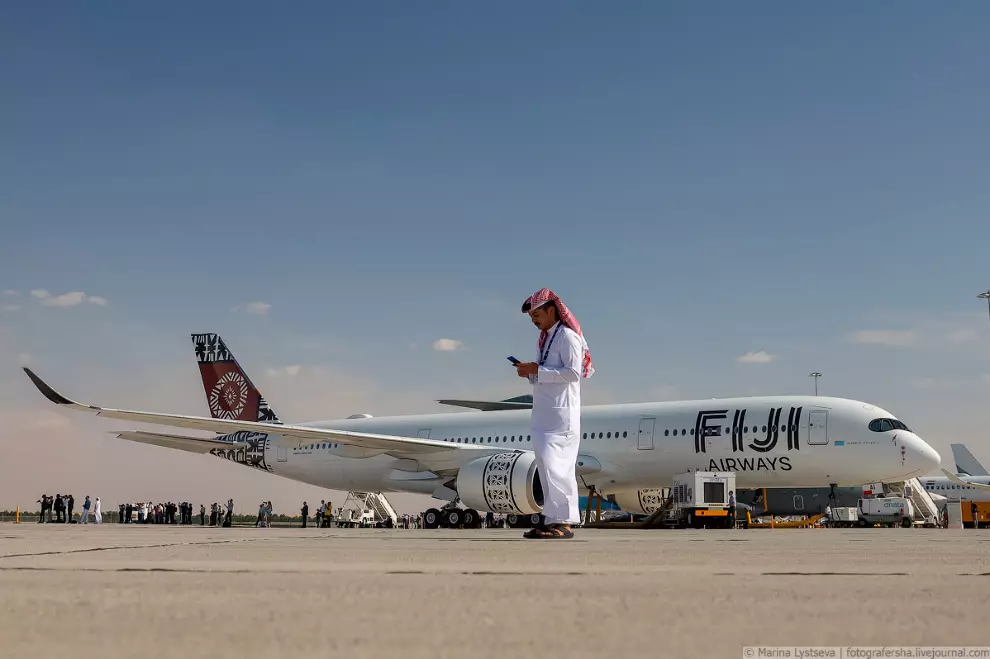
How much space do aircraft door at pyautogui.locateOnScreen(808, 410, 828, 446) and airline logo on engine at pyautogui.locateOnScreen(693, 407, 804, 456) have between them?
0.75 feet

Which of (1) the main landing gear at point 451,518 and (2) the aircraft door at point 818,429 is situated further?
(1) the main landing gear at point 451,518

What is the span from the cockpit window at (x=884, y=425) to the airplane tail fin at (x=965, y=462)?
4904cm

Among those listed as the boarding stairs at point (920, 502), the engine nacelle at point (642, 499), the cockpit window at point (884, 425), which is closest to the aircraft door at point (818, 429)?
the cockpit window at point (884, 425)

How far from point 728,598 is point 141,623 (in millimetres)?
1218

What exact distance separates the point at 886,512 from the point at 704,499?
12691 millimetres

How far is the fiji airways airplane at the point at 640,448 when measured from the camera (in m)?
16.3

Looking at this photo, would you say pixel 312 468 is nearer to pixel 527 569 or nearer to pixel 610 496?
pixel 610 496

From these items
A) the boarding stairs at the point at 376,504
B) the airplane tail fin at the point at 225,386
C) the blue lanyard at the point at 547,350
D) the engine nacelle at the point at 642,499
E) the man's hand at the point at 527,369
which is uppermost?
the airplane tail fin at the point at 225,386

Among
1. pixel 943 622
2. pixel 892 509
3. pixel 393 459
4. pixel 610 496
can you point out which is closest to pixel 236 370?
pixel 393 459

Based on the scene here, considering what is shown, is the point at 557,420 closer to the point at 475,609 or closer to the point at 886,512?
the point at 475,609

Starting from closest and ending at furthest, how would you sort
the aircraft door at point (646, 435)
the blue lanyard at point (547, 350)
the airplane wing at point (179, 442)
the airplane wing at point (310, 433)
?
1. the blue lanyard at point (547, 350)
2. the airplane wing at point (310, 433)
3. the aircraft door at point (646, 435)
4. the airplane wing at point (179, 442)

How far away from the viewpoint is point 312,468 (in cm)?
2419

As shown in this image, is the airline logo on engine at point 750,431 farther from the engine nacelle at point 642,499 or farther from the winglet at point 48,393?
the winglet at point 48,393

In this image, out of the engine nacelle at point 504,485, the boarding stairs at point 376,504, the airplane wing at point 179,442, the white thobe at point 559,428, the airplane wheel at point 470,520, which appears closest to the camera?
the white thobe at point 559,428
